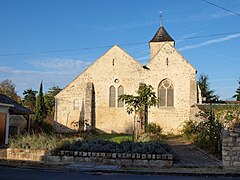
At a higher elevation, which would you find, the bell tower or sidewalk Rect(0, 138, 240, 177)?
the bell tower

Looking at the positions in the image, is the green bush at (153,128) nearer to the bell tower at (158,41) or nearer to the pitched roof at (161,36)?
the bell tower at (158,41)

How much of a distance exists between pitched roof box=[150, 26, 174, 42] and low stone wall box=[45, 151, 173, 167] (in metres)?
24.2

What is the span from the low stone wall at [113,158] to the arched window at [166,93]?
55.7 feet

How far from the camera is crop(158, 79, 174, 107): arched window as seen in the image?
2711 centimetres

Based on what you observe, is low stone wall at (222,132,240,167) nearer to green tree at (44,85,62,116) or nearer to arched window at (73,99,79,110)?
arched window at (73,99,79,110)

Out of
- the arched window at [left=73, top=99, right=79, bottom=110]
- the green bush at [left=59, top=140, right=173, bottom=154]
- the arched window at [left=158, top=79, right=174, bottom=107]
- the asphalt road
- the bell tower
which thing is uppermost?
the bell tower

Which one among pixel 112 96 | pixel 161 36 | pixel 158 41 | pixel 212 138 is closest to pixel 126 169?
pixel 212 138

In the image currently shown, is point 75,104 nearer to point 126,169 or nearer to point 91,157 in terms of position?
point 91,157

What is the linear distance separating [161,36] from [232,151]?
81.5 ft

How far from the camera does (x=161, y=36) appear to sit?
33062 mm

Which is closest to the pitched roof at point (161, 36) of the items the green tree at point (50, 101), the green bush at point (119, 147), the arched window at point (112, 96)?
the arched window at point (112, 96)

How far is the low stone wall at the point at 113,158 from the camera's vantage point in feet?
33.7

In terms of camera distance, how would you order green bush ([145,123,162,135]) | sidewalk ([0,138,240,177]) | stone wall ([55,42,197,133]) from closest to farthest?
sidewalk ([0,138,240,177])
green bush ([145,123,162,135])
stone wall ([55,42,197,133])

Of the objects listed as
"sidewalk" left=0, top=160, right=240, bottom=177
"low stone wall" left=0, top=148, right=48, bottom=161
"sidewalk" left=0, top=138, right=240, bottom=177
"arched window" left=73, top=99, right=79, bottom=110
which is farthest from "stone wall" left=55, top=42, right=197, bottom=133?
"sidewalk" left=0, top=160, right=240, bottom=177
